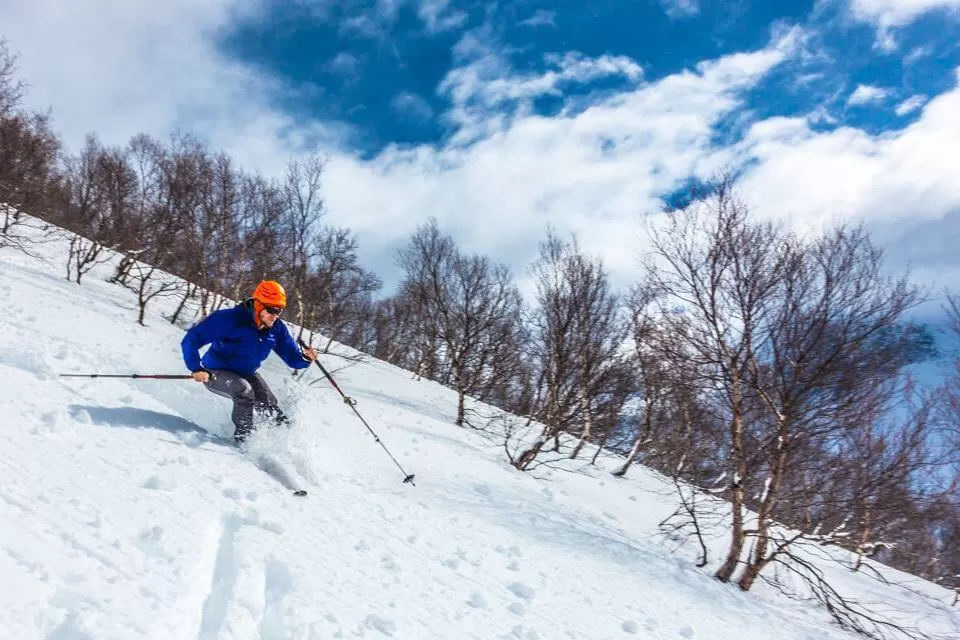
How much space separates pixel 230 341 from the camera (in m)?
6.17

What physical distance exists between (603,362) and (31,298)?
17.3m

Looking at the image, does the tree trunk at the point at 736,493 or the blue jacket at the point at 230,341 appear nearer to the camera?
the blue jacket at the point at 230,341

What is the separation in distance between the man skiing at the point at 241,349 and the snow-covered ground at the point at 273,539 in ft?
1.29

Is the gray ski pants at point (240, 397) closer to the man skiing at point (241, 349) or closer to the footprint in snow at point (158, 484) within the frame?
the man skiing at point (241, 349)

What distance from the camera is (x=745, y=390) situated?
30.1 feet

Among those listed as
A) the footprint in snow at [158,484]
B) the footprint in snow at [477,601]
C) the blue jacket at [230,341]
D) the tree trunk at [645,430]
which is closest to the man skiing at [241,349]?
the blue jacket at [230,341]

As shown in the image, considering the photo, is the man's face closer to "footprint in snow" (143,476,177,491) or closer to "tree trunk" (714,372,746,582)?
"footprint in snow" (143,476,177,491)

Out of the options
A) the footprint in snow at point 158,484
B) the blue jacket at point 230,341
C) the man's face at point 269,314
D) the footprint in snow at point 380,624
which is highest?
the man's face at point 269,314

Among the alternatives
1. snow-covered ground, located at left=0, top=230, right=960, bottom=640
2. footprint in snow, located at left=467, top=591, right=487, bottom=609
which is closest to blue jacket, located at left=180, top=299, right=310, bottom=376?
snow-covered ground, located at left=0, top=230, right=960, bottom=640

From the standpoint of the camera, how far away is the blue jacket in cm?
595

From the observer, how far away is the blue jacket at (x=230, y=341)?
19.5 ft

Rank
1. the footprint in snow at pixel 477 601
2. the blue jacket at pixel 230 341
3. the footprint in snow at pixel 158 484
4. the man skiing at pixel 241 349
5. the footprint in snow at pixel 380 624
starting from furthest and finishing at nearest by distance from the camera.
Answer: the man skiing at pixel 241 349
the blue jacket at pixel 230 341
the footprint in snow at pixel 477 601
the footprint in snow at pixel 158 484
the footprint in snow at pixel 380 624

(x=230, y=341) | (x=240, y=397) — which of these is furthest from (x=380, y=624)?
(x=230, y=341)

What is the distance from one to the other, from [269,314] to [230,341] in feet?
2.03
